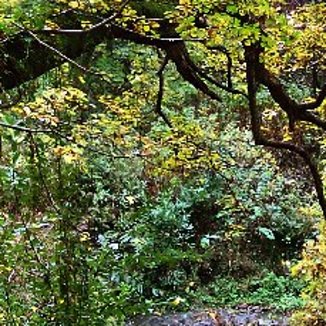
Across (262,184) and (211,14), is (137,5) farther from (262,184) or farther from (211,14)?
(262,184)

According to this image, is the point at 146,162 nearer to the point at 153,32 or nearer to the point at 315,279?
the point at 315,279

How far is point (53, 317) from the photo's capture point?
191 centimetres

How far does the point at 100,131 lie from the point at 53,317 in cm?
70

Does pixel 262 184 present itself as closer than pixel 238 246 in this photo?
No

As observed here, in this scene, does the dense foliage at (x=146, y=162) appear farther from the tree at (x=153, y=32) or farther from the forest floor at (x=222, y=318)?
the forest floor at (x=222, y=318)

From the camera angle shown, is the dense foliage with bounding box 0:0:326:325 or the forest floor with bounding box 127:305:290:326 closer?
the dense foliage with bounding box 0:0:326:325

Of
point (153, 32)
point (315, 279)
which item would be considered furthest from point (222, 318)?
point (153, 32)

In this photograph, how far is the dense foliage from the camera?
1854 millimetres

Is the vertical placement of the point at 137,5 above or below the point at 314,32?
below

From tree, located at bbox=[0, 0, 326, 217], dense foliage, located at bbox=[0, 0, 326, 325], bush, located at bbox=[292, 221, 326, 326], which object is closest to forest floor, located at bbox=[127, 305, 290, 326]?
dense foliage, located at bbox=[0, 0, 326, 325]

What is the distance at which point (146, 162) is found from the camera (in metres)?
3.32

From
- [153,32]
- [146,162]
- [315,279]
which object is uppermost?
[146,162]

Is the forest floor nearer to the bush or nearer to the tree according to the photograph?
the bush

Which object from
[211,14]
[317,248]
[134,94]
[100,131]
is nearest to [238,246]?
[317,248]
